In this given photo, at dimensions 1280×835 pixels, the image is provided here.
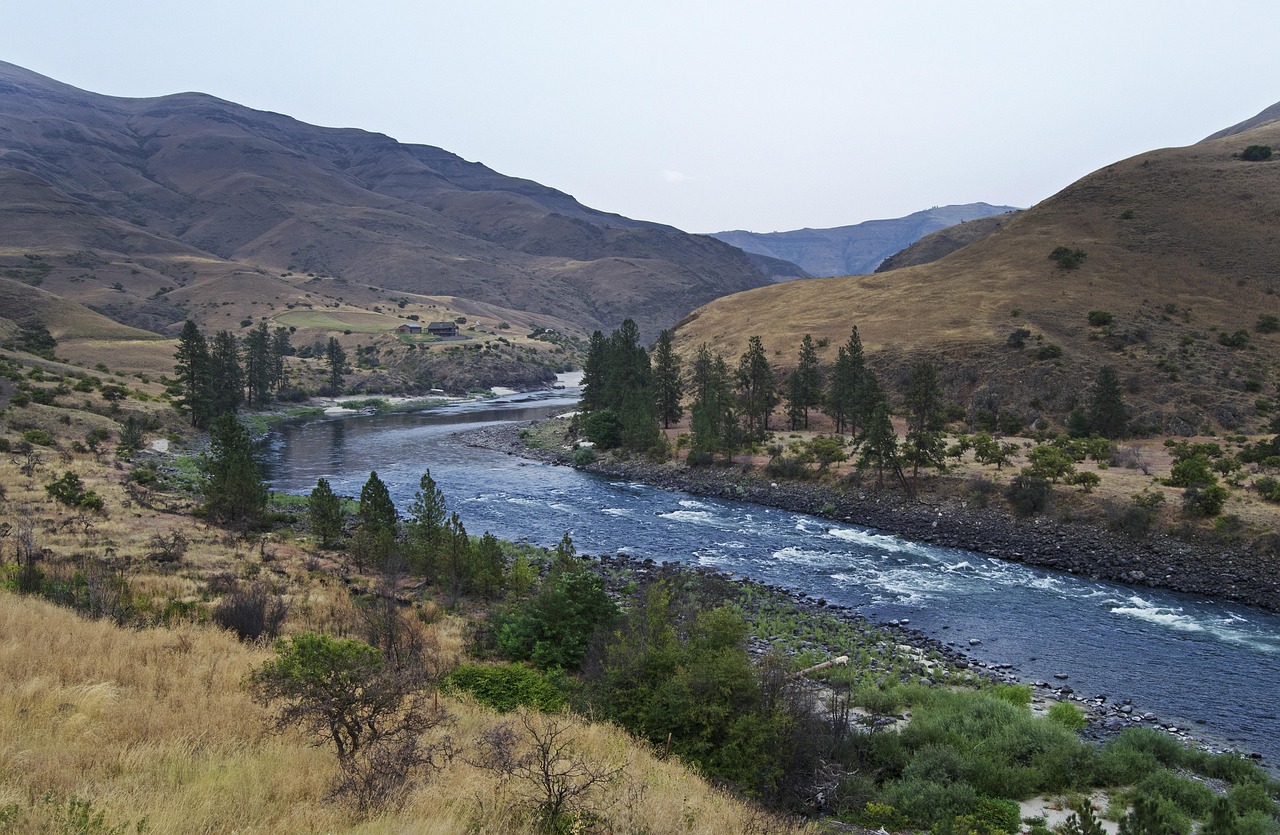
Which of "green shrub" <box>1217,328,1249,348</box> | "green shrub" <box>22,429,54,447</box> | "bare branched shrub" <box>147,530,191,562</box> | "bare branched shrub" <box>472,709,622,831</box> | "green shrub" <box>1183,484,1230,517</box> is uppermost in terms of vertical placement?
"green shrub" <box>1217,328,1249,348</box>

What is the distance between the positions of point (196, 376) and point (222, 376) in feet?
15.3

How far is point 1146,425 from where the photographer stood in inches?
1975

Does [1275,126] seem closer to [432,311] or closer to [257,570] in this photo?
[257,570]

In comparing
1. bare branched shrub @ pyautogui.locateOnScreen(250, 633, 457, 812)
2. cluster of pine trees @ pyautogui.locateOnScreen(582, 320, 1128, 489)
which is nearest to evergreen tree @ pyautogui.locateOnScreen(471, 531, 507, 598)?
bare branched shrub @ pyautogui.locateOnScreen(250, 633, 457, 812)

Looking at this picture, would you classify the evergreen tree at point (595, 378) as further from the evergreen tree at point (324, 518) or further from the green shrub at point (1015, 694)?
the green shrub at point (1015, 694)

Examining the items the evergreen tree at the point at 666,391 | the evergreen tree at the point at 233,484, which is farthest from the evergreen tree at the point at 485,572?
the evergreen tree at the point at 666,391

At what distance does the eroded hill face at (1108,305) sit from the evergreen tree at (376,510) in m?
50.8

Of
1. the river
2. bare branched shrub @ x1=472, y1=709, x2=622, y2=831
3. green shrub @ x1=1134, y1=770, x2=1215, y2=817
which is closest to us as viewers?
bare branched shrub @ x1=472, y1=709, x2=622, y2=831

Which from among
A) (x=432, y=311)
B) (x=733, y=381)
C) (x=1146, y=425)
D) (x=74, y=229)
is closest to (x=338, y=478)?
(x=733, y=381)

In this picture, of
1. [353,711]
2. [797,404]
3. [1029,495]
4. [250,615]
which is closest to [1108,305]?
[797,404]

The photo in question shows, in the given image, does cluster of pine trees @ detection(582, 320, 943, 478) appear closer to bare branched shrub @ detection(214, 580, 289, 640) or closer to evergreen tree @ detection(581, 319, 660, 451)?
evergreen tree @ detection(581, 319, 660, 451)

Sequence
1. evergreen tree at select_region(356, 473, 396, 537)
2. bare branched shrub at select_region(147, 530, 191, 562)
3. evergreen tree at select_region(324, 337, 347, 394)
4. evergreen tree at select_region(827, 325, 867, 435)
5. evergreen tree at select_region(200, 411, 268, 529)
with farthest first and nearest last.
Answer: evergreen tree at select_region(324, 337, 347, 394) → evergreen tree at select_region(827, 325, 867, 435) → evergreen tree at select_region(200, 411, 268, 529) → evergreen tree at select_region(356, 473, 396, 537) → bare branched shrub at select_region(147, 530, 191, 562)

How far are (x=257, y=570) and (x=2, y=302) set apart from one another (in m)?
108

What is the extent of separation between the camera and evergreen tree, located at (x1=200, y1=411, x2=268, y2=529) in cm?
2938
